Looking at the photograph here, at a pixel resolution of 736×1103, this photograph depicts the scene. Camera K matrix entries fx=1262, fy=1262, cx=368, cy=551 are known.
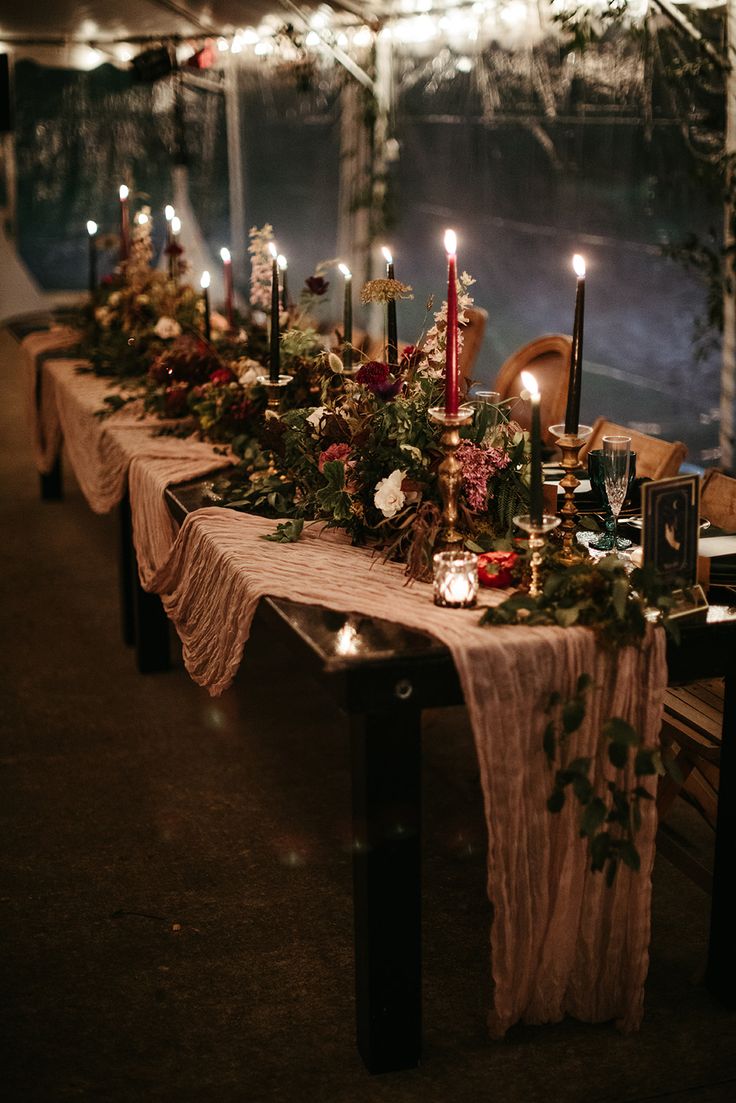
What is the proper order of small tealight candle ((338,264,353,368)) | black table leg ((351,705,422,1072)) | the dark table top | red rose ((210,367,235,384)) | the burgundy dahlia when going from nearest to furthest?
the dark table top, black table leg ((351,705,422,1072)), the burgundy dahlia, small tealight candle ((338,264,353,368)), red rose ((210,367,235,384))

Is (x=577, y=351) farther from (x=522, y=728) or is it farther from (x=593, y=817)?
(x=593, y=817)

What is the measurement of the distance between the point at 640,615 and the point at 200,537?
98 centimetres

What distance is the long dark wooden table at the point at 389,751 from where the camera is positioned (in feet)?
6.09

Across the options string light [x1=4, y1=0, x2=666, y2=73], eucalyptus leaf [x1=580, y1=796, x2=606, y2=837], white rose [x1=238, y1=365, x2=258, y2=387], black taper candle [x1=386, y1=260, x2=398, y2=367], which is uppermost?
string light [x1=4, y1=0, x2=666, y2=73]

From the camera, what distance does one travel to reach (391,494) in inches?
88.3

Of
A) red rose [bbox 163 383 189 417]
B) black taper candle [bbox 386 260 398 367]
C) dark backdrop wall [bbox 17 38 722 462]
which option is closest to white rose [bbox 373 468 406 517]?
black taper candle [bbox 386 260 398 367]

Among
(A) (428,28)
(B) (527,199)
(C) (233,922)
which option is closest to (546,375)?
(C) (233,922)

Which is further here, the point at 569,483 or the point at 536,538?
the point at 569,483

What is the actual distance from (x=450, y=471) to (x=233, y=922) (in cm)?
105

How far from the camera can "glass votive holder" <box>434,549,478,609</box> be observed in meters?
2.01

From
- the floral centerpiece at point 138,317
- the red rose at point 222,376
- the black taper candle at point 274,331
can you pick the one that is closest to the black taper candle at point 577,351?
the black taper candle at point 274,331

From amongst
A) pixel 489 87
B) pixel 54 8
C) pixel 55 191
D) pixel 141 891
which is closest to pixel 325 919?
pixel 141 891

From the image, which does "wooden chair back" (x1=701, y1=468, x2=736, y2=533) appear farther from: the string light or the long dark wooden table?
the string light

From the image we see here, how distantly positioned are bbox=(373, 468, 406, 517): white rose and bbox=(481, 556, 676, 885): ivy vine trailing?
345 mm
